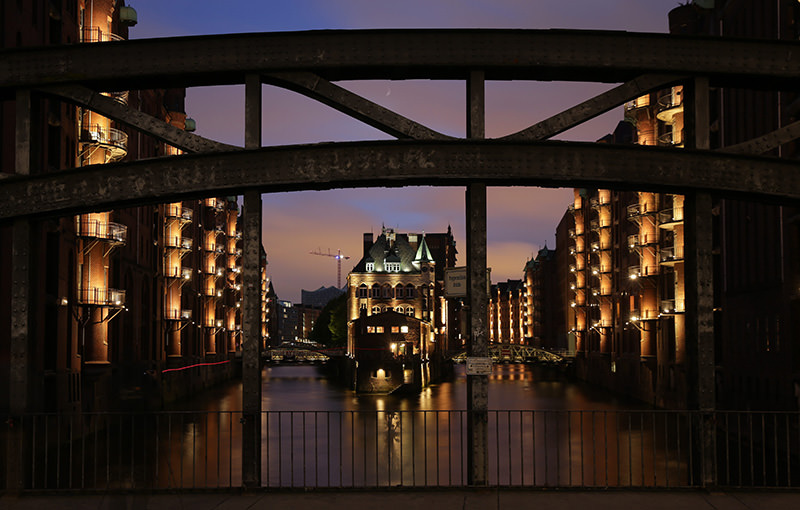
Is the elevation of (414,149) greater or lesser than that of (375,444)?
greater

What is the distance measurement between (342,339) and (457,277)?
140 metres

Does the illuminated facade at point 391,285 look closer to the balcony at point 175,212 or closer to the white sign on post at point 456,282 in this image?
the balcony at point 175,212

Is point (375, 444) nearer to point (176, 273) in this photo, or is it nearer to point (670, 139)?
point (670, 139)

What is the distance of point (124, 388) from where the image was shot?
4497cm

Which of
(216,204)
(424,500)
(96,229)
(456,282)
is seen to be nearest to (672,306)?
(96,229)

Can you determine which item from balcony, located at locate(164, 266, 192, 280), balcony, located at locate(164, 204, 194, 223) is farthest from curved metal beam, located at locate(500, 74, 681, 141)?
balcony, located at locate(164, 204, 194, 223)

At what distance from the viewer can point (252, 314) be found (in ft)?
40.0

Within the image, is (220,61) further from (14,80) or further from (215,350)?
(215,350)

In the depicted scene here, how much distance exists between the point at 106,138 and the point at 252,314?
1059 inches

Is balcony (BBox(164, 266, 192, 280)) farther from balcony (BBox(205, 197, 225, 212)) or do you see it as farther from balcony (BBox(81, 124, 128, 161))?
balcony (BBox(81, 124, 128, 161))

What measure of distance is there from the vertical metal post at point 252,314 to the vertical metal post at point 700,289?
612 centimetres

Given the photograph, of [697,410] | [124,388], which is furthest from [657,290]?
[697,410]

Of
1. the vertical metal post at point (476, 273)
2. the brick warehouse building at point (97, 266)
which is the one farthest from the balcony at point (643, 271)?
the vertical metal post at point (476, 273)

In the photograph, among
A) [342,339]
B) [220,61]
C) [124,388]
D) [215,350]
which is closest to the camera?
[220,61]
